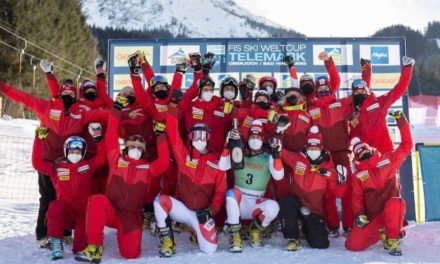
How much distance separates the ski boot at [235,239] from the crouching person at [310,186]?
2.00 ft

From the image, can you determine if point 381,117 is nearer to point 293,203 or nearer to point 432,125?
point 293,203

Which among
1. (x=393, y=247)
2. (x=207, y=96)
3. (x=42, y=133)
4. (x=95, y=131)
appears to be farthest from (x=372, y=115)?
(x=42, y=133)

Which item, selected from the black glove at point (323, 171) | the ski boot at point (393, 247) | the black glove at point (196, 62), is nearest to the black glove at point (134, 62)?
the black glove at point (196, 62)

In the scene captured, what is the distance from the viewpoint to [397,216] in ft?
18.6

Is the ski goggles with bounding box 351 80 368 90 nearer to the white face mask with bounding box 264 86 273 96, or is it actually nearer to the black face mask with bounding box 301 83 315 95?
the black face mask with bounding box 301 83 315 95

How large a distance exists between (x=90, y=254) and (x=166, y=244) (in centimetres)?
89

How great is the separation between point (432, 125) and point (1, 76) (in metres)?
26.8

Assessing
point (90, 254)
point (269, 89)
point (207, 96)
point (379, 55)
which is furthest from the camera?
point (379, 55)

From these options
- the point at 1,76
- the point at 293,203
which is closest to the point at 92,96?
the point at 293,203

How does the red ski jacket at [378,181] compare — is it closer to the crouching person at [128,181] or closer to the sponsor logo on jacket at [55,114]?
the crouching person at [128,181]

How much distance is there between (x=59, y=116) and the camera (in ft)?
20.9

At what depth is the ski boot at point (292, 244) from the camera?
18.8 ft

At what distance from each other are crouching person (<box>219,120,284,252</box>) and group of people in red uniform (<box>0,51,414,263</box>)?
0.01 metres

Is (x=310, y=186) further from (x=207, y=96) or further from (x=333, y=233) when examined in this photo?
(x=207, y=96)
